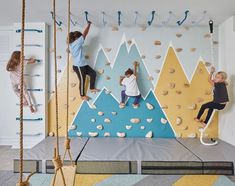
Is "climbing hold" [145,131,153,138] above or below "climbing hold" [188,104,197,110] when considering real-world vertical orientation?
below

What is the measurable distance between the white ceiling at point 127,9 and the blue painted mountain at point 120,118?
1231mm

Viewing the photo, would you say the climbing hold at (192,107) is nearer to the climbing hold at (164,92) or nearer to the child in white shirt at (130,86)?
the climbing hold at (164,92)

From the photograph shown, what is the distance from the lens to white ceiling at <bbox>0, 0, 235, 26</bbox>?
325 centimetres

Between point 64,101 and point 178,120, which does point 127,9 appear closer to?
point 64,101

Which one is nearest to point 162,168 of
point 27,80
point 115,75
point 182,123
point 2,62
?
point 182,123

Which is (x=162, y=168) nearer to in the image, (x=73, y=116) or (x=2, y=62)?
(x=73, y=116)

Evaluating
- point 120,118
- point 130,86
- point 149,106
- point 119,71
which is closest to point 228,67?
point 149,106

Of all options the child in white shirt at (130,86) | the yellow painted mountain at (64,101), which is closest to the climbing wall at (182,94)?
the child in white shirt at (130,86)

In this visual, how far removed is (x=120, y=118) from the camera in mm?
4219

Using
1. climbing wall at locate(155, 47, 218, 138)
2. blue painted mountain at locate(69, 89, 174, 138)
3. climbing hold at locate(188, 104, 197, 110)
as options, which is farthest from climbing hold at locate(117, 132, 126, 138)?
climbing hold at locate(188, 104, 197, 110)

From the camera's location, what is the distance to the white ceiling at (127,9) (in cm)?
325

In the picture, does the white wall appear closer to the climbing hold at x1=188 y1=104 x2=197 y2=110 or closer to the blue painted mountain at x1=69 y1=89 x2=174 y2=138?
the climbing hold at x1=188 y1=104 x2=197 y2=110

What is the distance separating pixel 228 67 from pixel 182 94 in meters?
0.83

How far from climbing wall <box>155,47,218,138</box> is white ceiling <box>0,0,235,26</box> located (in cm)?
73
